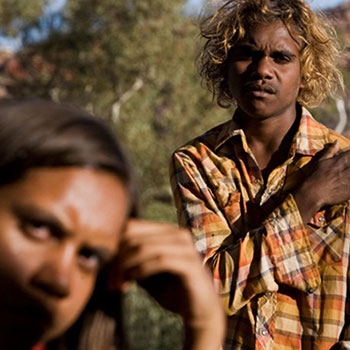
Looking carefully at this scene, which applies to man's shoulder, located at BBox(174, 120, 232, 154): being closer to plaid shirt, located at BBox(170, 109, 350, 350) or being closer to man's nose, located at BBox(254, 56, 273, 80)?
plaid shirt, located at BBox(170, 109, 350, 350)

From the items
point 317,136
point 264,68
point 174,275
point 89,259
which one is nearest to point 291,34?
point 264,68

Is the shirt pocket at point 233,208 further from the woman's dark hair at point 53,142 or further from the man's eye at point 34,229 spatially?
the man's eye at point 34,229

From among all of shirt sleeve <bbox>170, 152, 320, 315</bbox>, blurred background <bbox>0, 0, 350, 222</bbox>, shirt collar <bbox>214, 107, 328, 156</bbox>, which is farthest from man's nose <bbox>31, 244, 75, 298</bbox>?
blurred background <bbox>0, 0, 350, 222</bbox>

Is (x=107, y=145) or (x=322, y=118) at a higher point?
(x=322, y=118)

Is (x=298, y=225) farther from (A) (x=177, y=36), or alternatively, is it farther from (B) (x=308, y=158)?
(A) (x=177, y=36)

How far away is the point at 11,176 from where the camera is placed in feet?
4.04

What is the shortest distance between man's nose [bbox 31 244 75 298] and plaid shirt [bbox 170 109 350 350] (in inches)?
71.4

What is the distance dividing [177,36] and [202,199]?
766 inches

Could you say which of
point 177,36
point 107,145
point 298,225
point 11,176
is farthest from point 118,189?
point 177,36

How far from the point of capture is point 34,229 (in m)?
1.21

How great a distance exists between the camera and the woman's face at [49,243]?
121 centimetres

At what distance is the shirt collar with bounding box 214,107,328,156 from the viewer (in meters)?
3.23

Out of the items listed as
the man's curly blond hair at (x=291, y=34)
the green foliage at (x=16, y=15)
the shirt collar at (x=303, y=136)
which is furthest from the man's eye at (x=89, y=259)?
the green foliage at (x=16, y=15)

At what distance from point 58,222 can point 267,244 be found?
1.84 metres
